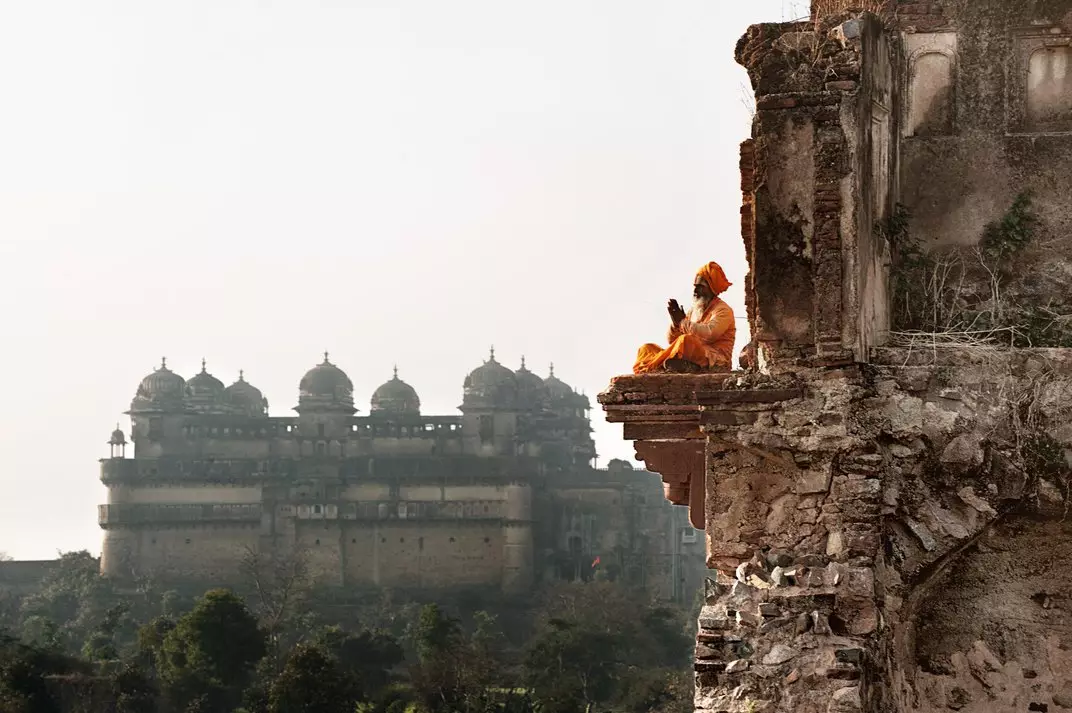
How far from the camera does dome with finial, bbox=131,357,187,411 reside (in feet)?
175

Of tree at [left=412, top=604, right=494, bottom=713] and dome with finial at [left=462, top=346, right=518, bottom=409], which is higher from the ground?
dome with finial at [left=462, top=346, right=518, bottom=409]

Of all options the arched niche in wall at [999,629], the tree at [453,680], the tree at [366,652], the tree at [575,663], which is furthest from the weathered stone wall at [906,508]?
the tree at [366,652]

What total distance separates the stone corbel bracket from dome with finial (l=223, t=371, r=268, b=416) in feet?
169

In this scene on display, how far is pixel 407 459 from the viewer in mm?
50906

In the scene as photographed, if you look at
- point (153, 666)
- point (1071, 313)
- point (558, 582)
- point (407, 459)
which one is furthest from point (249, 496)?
point (1071, 313)

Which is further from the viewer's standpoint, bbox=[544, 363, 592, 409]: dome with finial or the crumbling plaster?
bbox=[544, 363, 592, 409]: dome with finial

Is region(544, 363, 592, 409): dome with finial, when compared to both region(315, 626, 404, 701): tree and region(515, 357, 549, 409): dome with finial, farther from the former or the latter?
region(315, 626, 404, 701): tree

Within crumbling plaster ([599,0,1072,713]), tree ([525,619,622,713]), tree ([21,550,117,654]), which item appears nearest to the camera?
crumbling plaster ([599,0,1072,713])

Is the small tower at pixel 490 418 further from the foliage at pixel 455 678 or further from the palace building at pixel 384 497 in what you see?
the foliage at pixel 455 678

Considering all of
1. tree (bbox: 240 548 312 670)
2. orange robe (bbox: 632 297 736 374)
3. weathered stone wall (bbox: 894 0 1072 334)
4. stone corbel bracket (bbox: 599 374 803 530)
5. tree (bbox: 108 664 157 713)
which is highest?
weathered stone wall (bbox: 894 0 1072 334)

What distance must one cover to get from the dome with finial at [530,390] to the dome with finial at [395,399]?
3.28 m

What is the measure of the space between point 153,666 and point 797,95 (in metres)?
27.7

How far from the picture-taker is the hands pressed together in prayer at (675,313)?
16.8ft

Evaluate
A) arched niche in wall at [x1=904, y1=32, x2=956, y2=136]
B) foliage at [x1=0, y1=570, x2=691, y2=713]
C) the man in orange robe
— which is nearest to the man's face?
the man in orange robe
